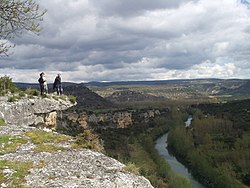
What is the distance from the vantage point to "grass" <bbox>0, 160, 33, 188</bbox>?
12970mm

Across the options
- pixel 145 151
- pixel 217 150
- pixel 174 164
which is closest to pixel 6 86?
pixel 174 164

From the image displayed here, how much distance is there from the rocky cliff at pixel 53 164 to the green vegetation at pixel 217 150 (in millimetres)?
67861

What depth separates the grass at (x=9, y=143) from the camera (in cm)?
1730

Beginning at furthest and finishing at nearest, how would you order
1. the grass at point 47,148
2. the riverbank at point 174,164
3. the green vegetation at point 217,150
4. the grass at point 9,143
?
the riverbank at point 174,164 < the green vegetation at point 217,150 < the grass at point 47,148 < the grass at point 9,143

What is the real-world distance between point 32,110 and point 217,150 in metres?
95.6

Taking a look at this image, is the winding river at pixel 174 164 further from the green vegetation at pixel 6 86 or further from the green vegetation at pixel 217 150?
the green vegetation at pixel 6 86

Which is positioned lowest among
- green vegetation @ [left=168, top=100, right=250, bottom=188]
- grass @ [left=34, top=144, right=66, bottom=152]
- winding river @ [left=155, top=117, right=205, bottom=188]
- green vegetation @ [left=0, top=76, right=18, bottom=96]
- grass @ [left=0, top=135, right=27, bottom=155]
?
winding river @ [left=155, top=117, right=205, bottom=188]

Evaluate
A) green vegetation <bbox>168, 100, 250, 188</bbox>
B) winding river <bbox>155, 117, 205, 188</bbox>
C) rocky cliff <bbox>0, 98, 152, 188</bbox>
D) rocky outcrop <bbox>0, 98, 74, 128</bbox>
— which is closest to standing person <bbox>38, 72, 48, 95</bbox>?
rocky outcrop <bbox>0, 98, 74, 128</bbox>

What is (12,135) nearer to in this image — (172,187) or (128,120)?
(172,187)

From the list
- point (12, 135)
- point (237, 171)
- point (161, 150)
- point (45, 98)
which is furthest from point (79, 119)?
point (12, 135)

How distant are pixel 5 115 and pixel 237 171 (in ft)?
268

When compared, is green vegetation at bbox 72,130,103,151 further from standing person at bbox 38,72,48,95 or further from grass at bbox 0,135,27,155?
standing person at bbox 38,72,48,95

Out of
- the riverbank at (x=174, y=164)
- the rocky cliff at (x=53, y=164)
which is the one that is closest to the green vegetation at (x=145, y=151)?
the rocky cliff at (x=53, y=164)

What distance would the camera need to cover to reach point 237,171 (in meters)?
96.3
